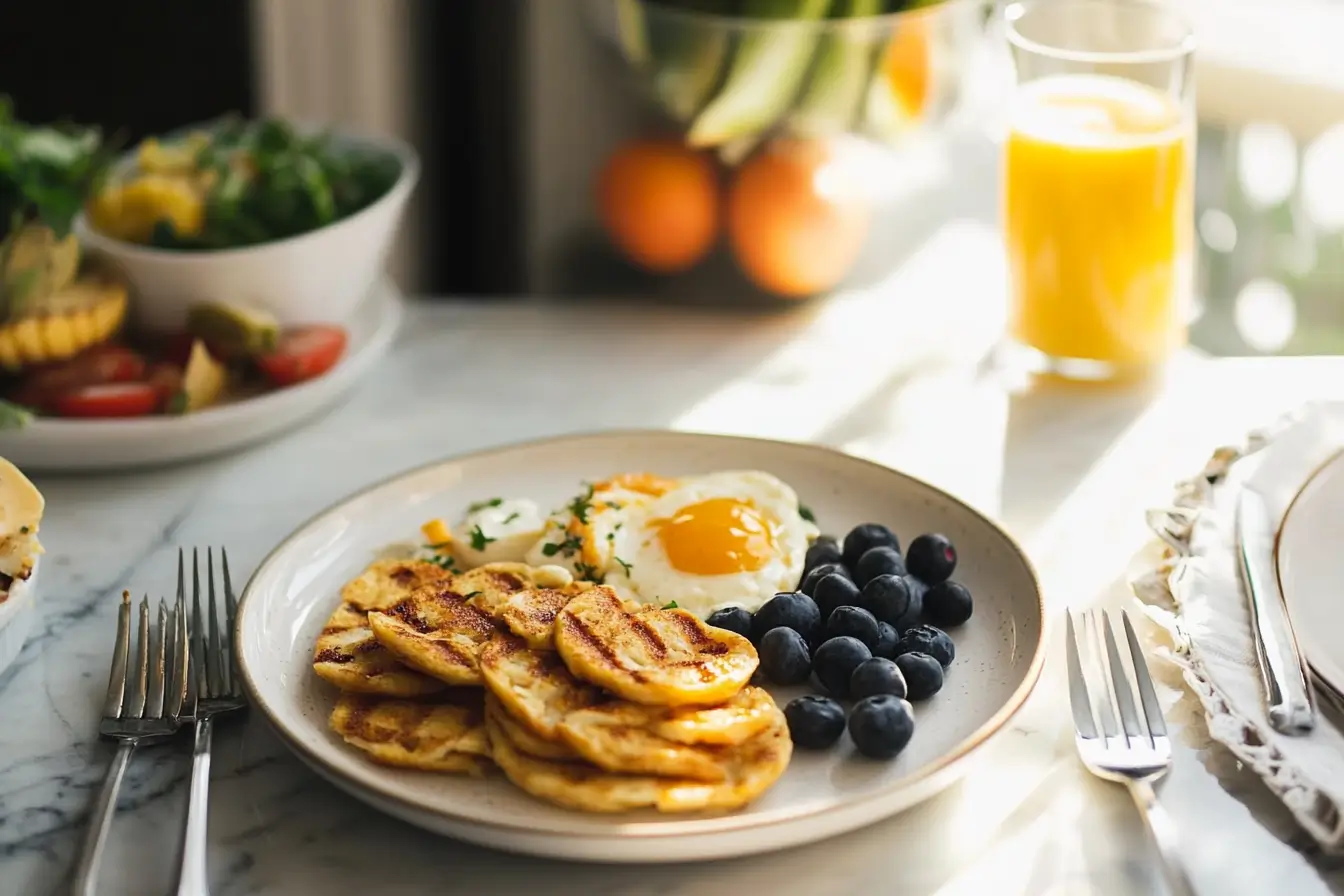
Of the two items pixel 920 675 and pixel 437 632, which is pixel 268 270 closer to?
pixel 437 632

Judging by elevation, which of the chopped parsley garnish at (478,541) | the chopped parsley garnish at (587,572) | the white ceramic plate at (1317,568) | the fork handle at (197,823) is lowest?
the fork handle at (197,823)

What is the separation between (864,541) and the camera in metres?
1.42

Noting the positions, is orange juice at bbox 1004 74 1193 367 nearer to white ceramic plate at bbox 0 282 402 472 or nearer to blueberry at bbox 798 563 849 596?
blueberry at bbox 798 563 849 596

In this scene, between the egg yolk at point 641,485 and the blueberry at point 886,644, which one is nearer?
the blueberry at point 886,644

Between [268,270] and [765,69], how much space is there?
74 cm

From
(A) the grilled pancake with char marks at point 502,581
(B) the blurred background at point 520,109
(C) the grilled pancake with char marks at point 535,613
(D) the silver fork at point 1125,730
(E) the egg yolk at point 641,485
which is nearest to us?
(D) the silver fork at point 1125,730

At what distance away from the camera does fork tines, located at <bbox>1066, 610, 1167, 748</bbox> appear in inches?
45.8

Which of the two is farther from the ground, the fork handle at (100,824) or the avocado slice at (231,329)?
the avocado slice at (231,329)

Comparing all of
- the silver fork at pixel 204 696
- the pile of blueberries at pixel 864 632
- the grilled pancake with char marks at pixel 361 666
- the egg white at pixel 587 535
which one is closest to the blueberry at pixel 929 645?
the pile of blueberries at pixel 864 632

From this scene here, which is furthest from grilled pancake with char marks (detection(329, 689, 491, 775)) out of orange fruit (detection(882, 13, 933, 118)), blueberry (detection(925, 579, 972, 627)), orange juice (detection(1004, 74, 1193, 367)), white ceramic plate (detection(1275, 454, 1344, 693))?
orange fruit (detection(882, 13, 933, 118))

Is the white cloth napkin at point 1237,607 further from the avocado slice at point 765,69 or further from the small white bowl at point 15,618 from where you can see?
the small white bowl at point 15,618

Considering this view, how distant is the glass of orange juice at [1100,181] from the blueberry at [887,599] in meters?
0.72

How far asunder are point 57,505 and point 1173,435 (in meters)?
1.41

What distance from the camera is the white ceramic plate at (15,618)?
4.19 ft
